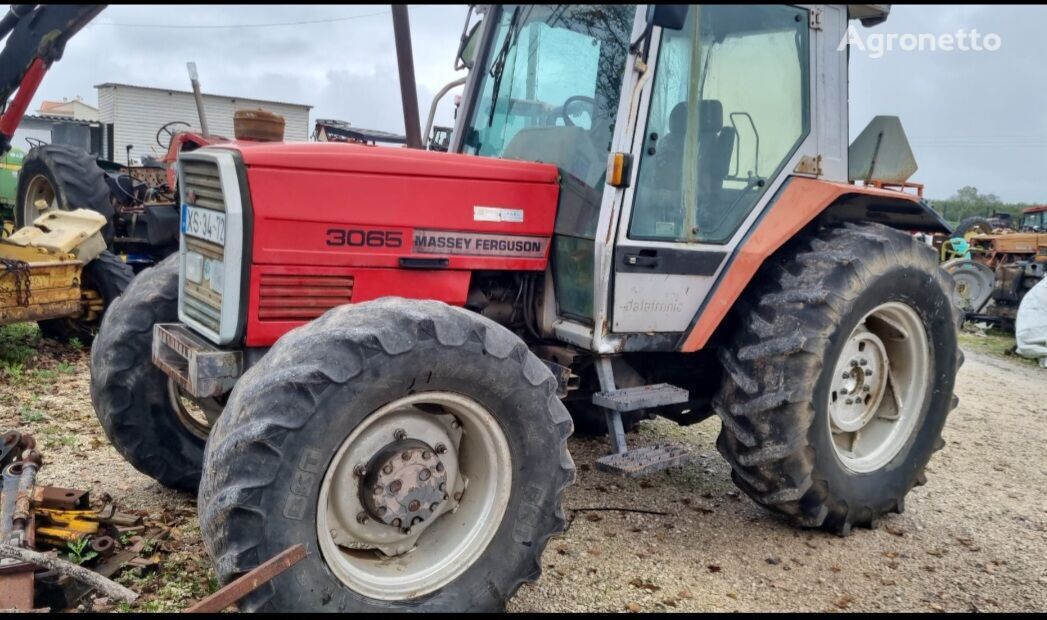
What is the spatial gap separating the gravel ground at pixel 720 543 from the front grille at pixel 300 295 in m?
1.07

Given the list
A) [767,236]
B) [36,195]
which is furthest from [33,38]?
[767,236]

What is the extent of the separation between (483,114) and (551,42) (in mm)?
540

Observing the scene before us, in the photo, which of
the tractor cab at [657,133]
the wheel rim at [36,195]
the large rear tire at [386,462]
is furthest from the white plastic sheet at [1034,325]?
the wheel rim at [36,195]

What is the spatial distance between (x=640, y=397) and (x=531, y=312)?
0.67m

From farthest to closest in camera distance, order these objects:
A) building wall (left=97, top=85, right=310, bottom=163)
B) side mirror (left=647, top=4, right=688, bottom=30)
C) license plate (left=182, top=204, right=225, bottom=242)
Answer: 1. building wall (left=97, top=85, right=310, bottom=163)
2. license plate (left=182, top=204, right=225, bottom=242)
3. side mirror (left=647, top=4, right=688, bottom=30)

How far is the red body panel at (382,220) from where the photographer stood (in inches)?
121

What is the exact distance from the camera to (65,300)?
22.4 feet

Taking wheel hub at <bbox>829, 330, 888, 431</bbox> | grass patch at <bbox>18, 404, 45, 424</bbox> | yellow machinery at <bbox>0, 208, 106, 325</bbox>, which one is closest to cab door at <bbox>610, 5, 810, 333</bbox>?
wheel hub at <bbox>829, 330, 888, 431</bbox>

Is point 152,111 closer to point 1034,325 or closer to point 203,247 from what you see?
point 1034,325

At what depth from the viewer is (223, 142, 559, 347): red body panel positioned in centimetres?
308

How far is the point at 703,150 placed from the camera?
12.2ft

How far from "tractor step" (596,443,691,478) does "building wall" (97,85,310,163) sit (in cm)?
2398

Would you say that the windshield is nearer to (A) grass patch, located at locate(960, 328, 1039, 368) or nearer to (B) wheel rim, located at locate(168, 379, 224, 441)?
(B) wheel rim, located at locate(168, 379, 224, 441)

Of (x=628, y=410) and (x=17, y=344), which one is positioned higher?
(x=628, y=410)
